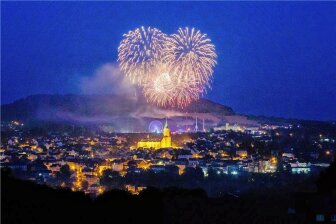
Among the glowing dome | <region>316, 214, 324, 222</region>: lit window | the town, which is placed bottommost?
<region>316, 214, 324, 222</region>: lit window

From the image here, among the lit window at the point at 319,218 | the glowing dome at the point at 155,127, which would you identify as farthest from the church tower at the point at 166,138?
the lit window at the point at 319,218

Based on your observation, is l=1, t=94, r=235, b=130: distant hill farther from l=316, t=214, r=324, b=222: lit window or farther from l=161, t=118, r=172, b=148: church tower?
l=316, t=214, r=324, b=222: lit window

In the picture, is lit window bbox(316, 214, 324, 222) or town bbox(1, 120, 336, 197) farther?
town bbox(1, 120, 336, 197)

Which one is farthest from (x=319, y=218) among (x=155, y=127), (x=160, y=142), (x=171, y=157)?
(x=155, y=127)

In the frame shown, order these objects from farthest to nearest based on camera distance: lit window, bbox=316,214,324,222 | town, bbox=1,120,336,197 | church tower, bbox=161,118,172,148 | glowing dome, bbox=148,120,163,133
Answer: glowing dome, bbox=148,120,163,133 < church tower, bbox=161,118,172,148 < town, bbox=1,120,336,197 < lit window, bbox=316,214,324,222

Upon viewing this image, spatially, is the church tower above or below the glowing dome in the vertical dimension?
below

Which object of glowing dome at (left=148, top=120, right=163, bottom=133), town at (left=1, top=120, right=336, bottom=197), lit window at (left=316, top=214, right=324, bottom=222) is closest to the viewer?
lit window at (left=316, top=214, right=324, bottom=222)

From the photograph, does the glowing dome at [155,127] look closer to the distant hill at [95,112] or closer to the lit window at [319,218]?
the distant hill at [95,112]

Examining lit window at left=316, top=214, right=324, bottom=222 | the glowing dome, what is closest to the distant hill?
the glowing dome
